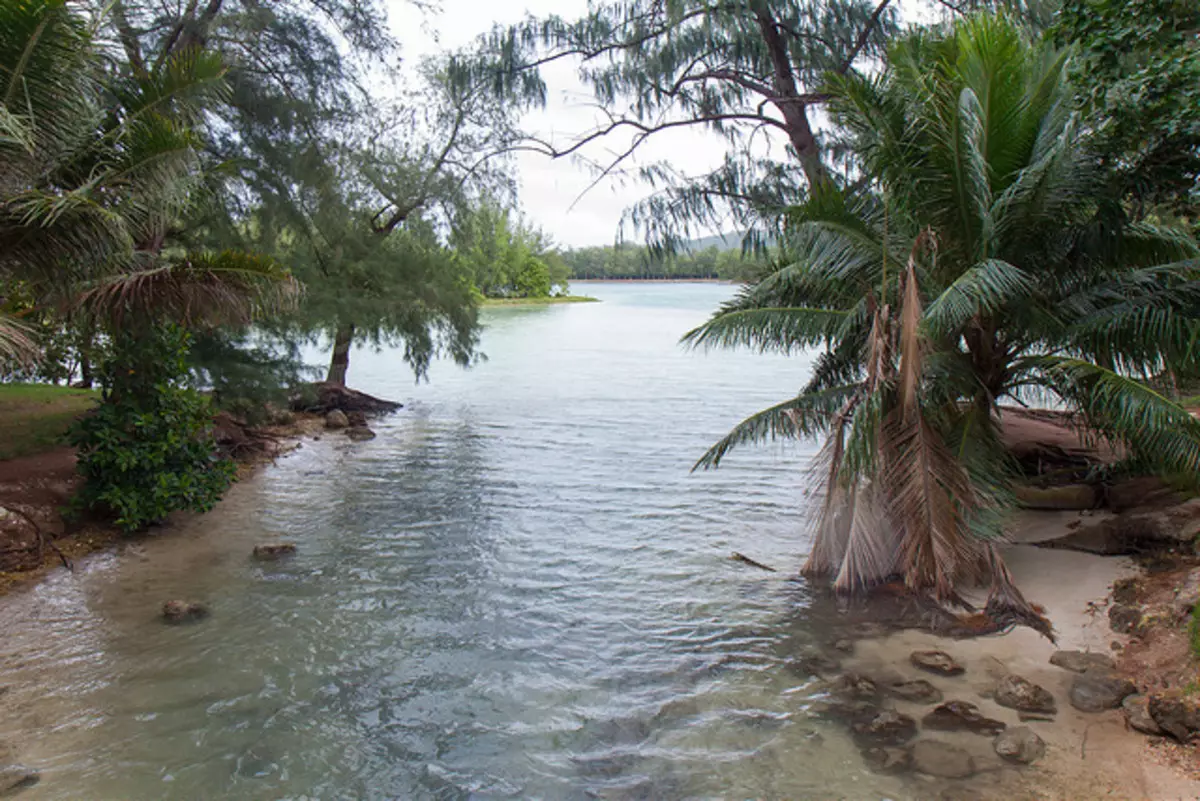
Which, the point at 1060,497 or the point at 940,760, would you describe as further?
the point at 1060,497

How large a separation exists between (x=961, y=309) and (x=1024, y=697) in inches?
118

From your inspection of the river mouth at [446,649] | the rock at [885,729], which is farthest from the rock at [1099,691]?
the river mouth at [446,649]

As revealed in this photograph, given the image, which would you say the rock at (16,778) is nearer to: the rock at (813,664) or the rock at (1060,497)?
the rock at (813,664)

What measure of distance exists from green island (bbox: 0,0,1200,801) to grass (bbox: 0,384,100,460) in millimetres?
114

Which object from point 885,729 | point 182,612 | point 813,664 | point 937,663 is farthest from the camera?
point 182,612

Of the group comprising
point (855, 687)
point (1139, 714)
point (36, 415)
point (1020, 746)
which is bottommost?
point (855, 687)

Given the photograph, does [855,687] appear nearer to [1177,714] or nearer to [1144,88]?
[1177,714]

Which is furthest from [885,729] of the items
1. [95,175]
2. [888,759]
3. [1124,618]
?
[95,175]

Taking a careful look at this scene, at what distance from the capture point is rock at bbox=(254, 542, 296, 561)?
28.1 ft

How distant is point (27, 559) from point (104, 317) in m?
2.55

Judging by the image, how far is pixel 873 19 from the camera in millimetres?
10383

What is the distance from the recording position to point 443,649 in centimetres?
659

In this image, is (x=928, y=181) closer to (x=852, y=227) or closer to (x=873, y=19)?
(x=852, y=227)

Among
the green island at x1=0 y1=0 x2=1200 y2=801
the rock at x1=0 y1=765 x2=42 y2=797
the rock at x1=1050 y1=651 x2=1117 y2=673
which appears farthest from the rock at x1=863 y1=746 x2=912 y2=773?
the rock at x1=0 y1=765 x2=42 y2=797
